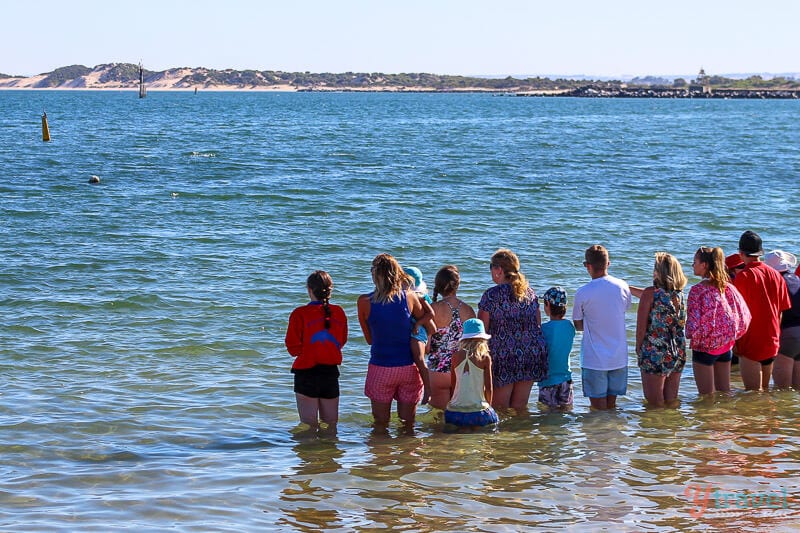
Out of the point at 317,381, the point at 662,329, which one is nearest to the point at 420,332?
the point at 317,381

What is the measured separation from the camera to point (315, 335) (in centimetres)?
750

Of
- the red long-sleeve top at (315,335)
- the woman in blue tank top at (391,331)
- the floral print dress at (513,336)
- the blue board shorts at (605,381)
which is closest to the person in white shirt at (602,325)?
the blue board shorts at (605,381)

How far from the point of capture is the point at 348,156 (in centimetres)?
4500

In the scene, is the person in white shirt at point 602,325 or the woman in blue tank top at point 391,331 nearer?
the woman in blue tank top at point 391,331

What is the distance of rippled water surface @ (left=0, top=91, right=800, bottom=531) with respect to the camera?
6.67 meters

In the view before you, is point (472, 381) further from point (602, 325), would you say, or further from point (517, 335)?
point (602, 325)

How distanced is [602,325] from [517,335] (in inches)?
28.3

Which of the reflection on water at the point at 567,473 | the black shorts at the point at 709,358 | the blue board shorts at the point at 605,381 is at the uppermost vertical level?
the black shorts at the point at 709,358

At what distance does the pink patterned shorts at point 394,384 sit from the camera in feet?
25.4

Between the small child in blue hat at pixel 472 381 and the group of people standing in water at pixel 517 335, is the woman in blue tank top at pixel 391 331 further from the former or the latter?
the small child in blue hat at pixel 472 381

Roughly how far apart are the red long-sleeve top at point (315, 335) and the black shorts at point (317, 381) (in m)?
0.10

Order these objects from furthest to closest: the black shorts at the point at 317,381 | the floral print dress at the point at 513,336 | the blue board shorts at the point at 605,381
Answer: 1. the blue board shorts at the point at 605,381
2. the floral print dress at the point at 513,336
3. the black shorts at the point at 317,381

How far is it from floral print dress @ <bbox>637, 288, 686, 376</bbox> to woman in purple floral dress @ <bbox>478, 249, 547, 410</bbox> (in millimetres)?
916

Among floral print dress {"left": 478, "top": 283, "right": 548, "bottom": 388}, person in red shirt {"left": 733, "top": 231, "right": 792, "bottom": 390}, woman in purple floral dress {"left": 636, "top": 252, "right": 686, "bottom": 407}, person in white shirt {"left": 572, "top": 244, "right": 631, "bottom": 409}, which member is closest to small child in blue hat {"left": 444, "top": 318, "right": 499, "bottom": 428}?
floral print dress {"left": 478, "top": 283, "right": 548, "bottom": 388}
